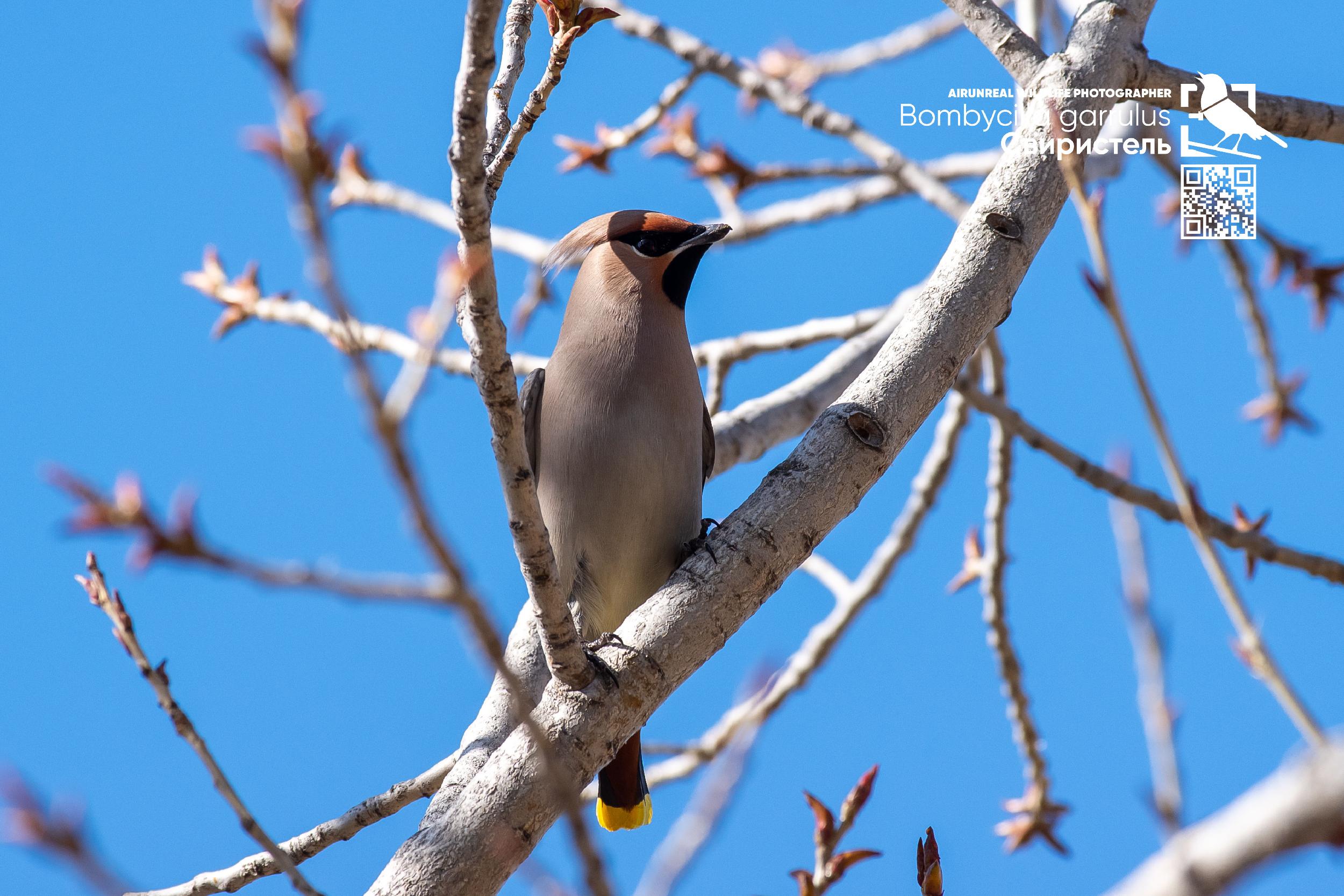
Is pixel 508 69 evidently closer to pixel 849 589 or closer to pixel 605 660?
pixel 605 660

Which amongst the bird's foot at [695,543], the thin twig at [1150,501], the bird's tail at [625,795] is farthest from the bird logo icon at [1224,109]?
the bird's tail at [625,795]

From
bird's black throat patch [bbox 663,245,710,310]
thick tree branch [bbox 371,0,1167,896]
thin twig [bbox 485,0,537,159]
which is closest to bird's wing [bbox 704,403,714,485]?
bird's black throat patch [bbox 663,245,710,310]

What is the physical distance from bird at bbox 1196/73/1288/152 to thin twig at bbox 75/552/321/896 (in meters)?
2.70

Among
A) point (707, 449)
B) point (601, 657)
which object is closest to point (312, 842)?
point (601, 657)

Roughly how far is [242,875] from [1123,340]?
2.11 m

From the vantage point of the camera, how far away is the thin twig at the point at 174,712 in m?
1.66

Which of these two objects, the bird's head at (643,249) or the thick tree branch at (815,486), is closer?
the thick tree branch at (815,486)

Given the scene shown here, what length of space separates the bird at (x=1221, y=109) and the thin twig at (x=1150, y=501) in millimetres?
984

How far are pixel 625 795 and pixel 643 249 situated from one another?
174 cm

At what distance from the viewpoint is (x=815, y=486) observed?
265cm

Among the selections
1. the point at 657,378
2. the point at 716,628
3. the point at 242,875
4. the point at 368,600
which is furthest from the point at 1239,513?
the point at 368,600

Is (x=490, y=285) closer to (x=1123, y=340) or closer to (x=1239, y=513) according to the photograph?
(x=1123, y=340)

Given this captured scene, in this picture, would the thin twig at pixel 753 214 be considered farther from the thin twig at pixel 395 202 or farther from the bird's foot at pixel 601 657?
the bird's foot at pixel 601 657

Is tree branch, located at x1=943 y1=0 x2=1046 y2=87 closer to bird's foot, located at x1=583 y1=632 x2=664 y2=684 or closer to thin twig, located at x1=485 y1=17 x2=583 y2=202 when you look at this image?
thin twig, located at x1=485 y1=17 x2=583 y2=202
